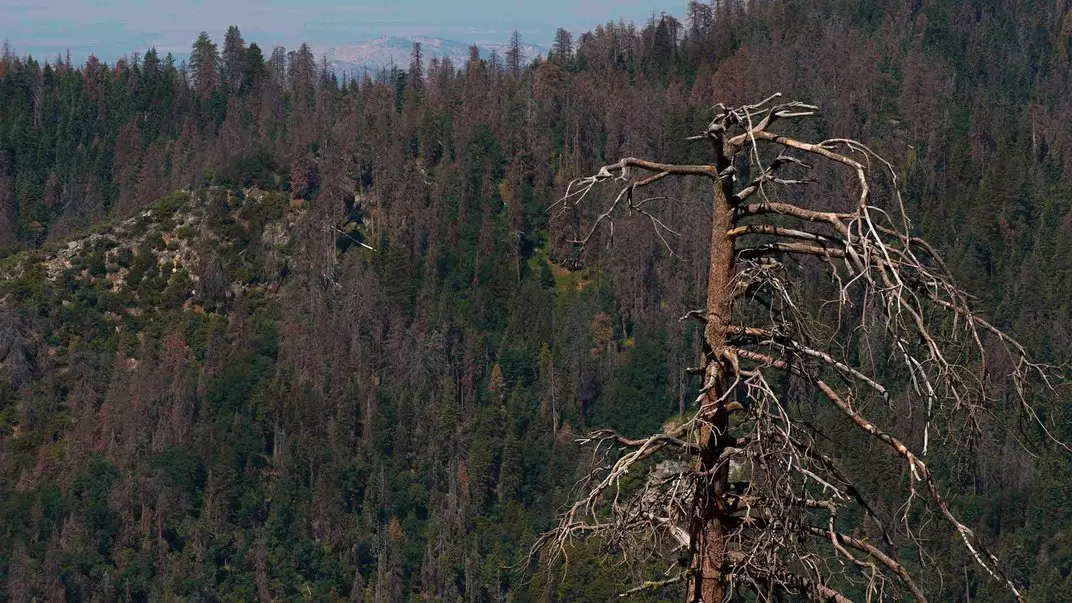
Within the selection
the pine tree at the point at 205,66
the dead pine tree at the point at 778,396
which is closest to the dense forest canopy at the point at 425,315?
the pine tree at the point at 205,66

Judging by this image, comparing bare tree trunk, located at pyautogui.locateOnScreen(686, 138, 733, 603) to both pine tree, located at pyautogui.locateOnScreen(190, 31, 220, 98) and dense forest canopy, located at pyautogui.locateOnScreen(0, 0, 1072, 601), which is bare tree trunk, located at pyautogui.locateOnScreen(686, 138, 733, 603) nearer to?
dense forest canopy, located at pyautogui.locateOnScreen(0, 0, 1072, 601)

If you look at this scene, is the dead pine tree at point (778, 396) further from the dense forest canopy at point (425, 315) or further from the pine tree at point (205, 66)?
the pine tree at point (205, 66)

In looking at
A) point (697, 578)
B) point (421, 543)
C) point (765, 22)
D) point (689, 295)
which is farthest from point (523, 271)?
point (697, 578)

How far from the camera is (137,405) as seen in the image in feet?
352

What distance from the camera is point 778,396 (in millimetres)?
6965

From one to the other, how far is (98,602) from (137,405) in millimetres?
17900

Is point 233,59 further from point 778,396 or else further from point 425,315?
point 778,396

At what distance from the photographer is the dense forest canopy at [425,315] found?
94.2 metres

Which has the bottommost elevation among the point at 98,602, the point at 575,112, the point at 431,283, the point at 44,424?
the point at 98,602

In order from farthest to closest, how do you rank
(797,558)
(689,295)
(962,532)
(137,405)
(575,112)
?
(575,112)
(137,405)
(689,295)
(797,558)
(962,532)

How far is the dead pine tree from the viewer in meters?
6.13

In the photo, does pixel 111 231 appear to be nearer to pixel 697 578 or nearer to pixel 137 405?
pixel 137 405

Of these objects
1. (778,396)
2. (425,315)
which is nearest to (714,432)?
(778,396)

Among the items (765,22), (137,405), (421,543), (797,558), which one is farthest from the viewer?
(765,22)
